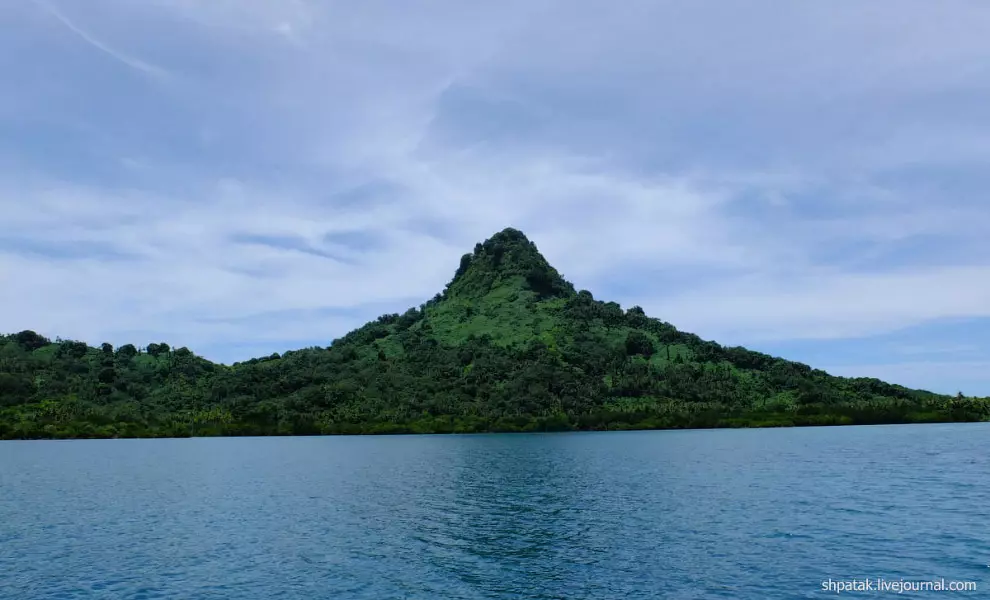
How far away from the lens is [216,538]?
226 ft

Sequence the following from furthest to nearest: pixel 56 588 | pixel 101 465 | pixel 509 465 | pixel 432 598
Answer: pixel 101 465 → pixel 509 465 → pixel 56 588 → pixel 432 598

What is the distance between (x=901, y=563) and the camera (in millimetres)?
52531

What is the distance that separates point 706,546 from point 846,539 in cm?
1295

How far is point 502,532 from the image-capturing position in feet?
229

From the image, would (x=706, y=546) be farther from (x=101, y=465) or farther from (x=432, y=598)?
(x=101, y=465)

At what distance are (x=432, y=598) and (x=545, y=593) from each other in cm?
772

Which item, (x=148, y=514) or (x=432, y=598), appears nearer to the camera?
(x=432, y=598)

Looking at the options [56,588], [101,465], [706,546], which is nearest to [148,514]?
[56,588]

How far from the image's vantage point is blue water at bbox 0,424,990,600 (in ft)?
164

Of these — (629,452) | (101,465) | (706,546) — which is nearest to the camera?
(706,546)

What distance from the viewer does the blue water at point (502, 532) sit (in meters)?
49.9

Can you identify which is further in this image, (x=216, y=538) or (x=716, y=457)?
(x=716, y=457)

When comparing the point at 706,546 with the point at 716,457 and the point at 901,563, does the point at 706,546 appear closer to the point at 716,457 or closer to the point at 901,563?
the point at 901,563

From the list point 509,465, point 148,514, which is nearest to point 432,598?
point 148,514
